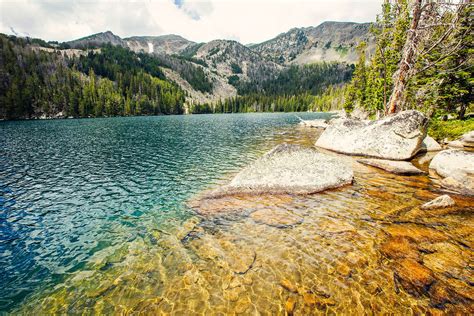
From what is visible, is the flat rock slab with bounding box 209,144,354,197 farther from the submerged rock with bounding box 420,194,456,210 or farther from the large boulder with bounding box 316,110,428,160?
the large boulder with bounding box 316,110,428,160

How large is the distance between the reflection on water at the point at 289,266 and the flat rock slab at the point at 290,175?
2.43 metres

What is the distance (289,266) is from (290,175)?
294 inches

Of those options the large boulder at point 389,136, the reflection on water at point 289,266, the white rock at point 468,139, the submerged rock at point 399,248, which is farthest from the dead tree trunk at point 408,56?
the submerged rock at point 399,248

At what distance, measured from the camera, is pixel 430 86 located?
26.5m

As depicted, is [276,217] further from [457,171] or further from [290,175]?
[457,171]

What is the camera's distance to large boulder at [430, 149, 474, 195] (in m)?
12.0

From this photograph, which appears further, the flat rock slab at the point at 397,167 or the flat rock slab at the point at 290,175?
the flat rock slab at the point at 397,167

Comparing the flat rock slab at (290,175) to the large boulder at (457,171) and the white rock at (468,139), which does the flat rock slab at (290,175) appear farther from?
the white rock at (468,139)

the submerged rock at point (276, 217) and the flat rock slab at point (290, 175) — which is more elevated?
the flat rock slab at point (290, 175)

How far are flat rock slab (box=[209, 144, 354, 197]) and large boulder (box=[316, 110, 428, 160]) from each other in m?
7.09

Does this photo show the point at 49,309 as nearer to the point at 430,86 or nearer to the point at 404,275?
the point at 404,275

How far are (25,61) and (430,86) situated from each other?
21694cm

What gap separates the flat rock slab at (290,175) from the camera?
13219mm

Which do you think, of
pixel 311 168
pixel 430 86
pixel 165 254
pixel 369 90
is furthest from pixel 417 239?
pixel 369 90
